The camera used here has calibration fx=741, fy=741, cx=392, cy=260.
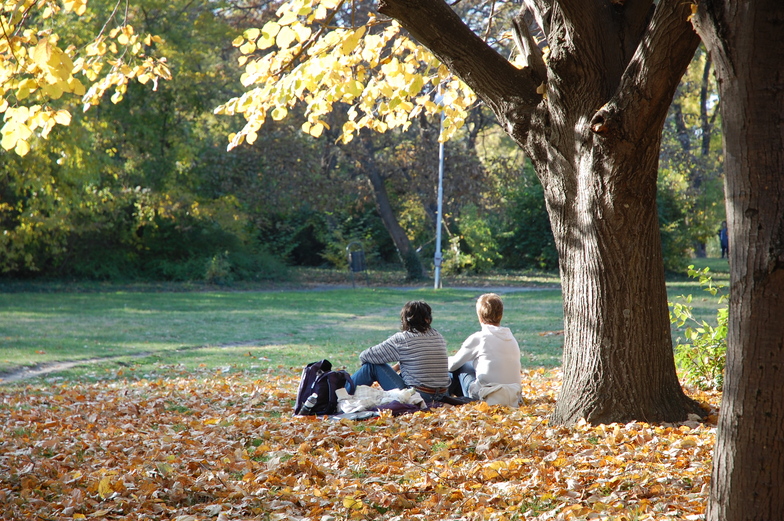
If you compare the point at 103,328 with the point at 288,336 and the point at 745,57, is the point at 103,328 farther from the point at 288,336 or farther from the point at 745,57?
the point at 745,57

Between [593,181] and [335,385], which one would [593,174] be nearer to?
[593,181]

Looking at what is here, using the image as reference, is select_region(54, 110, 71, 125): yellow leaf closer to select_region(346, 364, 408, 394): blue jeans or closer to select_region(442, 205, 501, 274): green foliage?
select_region(346, 364, 408, 394): blue jeans

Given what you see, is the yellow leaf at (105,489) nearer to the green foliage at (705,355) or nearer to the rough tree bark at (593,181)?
the rough tree bark at (593,181)

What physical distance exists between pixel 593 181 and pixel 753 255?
6.78ft

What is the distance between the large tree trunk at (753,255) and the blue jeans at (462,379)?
12.7 ft

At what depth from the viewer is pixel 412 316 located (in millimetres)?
6398

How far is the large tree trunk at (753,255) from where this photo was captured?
109 inches

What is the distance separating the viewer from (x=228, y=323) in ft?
47.9

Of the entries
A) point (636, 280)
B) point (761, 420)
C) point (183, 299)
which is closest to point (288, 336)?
point (183, 299)

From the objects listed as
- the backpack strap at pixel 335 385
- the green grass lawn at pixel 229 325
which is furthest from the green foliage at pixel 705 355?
the green grass lawn at pixel 229 325

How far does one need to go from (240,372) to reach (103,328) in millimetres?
5202

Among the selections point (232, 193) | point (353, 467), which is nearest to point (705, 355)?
point (353, 467)

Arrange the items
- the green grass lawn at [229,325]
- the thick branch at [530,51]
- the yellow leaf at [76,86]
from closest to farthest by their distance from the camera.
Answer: the yellow leaf at [76,86]
the thick branch at [530,51]
the green grass lawn at [229,325]

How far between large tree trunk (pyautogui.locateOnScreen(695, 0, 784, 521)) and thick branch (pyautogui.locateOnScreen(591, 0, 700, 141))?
133 cm
